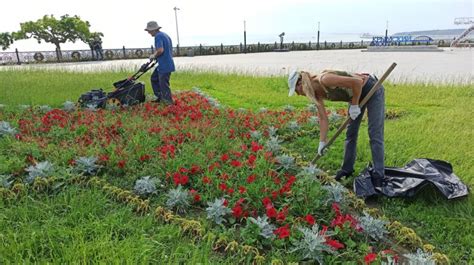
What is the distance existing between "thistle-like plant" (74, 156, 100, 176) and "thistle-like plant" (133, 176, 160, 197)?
605mm

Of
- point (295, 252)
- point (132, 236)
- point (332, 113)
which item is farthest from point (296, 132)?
point (132, 236)

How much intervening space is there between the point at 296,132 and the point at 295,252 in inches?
120

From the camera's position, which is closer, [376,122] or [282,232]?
[282,232]

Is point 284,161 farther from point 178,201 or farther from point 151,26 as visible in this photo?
point 151,26

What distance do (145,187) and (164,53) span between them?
13.4 ft

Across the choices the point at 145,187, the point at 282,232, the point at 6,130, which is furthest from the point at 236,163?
the point at 6,130

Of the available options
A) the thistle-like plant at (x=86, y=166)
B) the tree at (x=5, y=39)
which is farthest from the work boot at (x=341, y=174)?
the tree at (x=5, y=39)

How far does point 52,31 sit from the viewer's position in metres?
29.6

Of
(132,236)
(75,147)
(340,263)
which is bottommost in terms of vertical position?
(340,263)

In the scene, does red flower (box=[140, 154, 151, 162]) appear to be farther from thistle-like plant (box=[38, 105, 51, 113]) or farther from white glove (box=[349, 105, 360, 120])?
thistle-like plant (box=[38, 105, 51, 113])

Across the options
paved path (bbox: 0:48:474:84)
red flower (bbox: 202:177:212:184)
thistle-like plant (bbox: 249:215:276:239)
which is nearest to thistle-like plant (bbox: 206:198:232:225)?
thistle-like plant (bbox: 249:215:276:239)

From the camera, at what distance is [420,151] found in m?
4.52

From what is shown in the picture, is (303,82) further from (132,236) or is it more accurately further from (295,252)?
(132,236)

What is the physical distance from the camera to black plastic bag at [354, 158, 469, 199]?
3.32 meters
